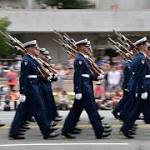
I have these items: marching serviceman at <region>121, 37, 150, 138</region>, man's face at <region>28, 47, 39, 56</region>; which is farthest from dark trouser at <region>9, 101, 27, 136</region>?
marching serviceman at <region>121, 37, 150, 138</region>

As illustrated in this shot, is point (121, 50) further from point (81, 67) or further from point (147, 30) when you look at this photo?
point (147, 30)

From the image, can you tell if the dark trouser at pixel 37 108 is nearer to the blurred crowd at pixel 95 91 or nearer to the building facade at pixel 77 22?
the blurred crowd at pixel 95 91

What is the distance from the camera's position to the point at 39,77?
43.5 feet

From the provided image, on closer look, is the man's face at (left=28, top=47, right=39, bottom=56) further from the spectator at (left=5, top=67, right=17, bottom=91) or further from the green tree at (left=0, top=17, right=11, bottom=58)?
the green tree at (left=0, top=17, right=11, bottom=58)

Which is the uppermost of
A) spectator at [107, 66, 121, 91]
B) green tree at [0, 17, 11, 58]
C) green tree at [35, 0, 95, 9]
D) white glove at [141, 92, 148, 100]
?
green tree at [35, 0, 95, 9]

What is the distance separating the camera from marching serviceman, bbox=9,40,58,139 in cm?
1283

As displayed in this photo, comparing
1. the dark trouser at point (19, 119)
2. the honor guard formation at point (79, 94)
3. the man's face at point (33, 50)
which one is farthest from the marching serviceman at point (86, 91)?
the dark trouser at point (19, 119)

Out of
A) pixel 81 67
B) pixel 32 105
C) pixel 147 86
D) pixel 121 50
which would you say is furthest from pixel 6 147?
pixel 121 50

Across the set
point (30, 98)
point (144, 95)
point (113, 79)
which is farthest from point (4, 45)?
point (144, 95)

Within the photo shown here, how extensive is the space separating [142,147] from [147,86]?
1.66 metres

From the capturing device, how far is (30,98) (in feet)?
42.3

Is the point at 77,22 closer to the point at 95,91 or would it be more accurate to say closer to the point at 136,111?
the point at 95,91

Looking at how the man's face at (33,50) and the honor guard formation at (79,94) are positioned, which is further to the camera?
the man's face at (33,50)

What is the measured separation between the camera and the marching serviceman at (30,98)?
12828mm
